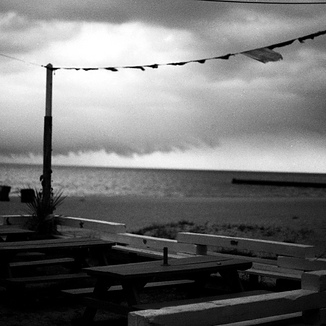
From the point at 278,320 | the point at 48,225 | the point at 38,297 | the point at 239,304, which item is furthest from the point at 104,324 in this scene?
the point at 48,225

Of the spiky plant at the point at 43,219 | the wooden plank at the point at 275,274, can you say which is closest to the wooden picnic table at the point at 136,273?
the wooden plank at the point at 275,274

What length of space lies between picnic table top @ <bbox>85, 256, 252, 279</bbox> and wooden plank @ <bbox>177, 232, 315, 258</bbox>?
74cm

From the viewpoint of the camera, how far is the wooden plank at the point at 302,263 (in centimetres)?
632

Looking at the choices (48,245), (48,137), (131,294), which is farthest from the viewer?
(48,137)

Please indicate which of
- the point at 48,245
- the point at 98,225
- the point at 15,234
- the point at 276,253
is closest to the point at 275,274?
the point at 276,253

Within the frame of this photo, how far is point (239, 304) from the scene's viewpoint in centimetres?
376

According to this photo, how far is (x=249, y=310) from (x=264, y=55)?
4230 mm

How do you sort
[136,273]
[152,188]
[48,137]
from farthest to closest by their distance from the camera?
[152,188]
[48,137]
[136,273]

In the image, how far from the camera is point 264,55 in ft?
24.1

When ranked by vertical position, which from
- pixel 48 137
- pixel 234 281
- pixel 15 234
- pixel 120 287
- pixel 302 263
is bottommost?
pixel 120 287

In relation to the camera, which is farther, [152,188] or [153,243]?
[152,188]

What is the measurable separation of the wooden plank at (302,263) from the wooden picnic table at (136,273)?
772 millimetres

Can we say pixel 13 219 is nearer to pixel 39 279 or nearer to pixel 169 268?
pixel 39 279

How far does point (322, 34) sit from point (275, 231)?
8.73 m
